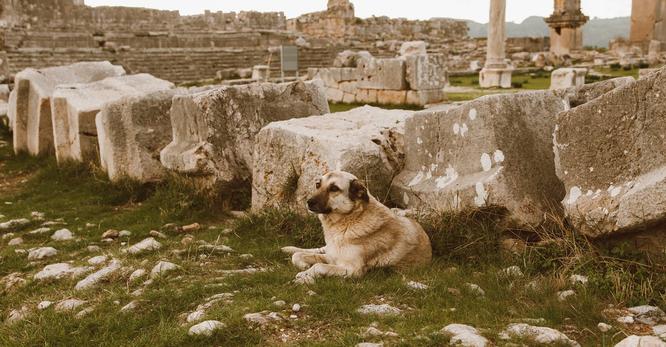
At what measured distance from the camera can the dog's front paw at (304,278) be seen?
12.9 feet

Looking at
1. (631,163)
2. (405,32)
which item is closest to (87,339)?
(631,163)

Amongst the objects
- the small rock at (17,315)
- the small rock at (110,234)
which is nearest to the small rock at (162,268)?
the small rock at (17,315)

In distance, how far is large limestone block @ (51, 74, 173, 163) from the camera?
8.34 m

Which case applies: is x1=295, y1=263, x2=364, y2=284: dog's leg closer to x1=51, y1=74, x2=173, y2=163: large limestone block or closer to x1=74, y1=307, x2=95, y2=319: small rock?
x1=74, y1=307, x2=95, y2=319: small rock

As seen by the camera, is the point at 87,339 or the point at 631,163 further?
the point at 631,163

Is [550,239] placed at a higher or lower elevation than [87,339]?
higher

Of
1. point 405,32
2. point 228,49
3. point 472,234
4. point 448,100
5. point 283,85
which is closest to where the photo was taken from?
point 472,234

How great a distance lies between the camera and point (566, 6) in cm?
3350

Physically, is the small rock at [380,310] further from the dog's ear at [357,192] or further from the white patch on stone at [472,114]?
the white patch on stone at [472,114]

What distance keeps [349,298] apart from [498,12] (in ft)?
61.1

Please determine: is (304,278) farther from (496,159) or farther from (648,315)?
(648,315)

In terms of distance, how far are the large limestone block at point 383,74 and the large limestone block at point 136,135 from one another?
8908 mm

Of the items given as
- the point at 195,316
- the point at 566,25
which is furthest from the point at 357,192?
the point at 566,25

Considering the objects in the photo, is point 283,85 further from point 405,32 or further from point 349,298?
point 405,32
